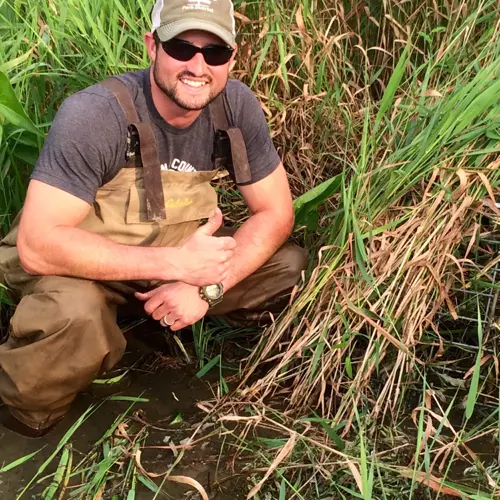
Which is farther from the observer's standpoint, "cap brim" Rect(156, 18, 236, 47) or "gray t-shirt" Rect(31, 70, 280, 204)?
"cap brim" Rect(156, 18, 236, 47)

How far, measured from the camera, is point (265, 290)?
9.29ft

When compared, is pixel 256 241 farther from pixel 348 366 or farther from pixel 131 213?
pixel 348 366

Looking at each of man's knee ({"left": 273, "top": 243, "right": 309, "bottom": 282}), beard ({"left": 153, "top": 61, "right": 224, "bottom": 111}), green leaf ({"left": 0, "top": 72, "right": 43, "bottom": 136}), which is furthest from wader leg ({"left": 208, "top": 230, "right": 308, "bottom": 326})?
green leaf ({"left": 0, "top": 72, "right": 43, "bottom": 136})

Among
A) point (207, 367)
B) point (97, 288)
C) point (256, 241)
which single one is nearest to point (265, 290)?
point (256, 241)

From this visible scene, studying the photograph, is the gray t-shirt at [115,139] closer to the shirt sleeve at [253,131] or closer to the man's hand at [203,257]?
the shirt sleeve at [253,131]

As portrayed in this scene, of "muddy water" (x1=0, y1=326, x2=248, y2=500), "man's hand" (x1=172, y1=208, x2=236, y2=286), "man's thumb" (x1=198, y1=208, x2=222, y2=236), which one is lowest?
"muddy water" (x1=0, y1=326, x2=248, y2=500)

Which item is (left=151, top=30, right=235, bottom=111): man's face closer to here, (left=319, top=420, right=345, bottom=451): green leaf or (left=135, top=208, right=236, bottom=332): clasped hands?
(left=135, top=208, right=236, bottom=332): clasped hands

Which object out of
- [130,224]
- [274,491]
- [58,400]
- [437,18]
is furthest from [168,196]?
[437,18]

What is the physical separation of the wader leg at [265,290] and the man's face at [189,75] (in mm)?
797

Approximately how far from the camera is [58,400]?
2303 mm

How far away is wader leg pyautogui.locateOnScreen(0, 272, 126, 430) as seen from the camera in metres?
2.22

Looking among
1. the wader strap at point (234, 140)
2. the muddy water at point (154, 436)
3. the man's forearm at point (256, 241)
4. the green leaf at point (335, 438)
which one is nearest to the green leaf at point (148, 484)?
the muddy water at point (154, 436)

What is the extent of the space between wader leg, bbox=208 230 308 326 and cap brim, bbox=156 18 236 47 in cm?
96

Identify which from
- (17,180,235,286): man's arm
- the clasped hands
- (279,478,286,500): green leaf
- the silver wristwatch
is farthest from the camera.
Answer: the silver wristwatch
